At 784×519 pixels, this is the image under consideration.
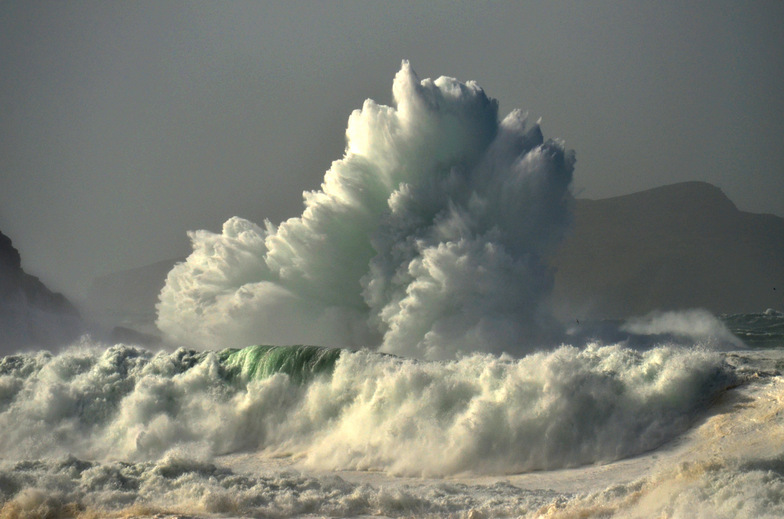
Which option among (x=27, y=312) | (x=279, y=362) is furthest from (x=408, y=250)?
(x=27, y=312)

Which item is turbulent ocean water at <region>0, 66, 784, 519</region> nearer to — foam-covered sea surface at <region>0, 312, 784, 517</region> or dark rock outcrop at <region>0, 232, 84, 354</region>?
foam-covered sea surface at <region>0, 312, 784, 517</region>

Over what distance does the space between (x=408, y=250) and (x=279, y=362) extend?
936cm

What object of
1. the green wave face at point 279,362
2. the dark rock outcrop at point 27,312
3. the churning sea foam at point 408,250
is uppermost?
the dark rock outcrop at point 27,312

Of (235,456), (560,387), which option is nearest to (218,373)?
(235,456)

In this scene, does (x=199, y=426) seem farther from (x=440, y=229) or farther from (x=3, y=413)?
(x=440, y=229)

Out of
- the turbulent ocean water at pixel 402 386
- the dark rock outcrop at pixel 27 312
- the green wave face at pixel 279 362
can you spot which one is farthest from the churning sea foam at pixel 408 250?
the dark rock outcrop at pixel 27 312

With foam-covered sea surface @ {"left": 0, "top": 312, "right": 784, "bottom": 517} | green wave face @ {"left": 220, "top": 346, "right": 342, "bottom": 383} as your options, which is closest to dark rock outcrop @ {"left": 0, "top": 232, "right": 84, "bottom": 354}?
foam-covered sea surface @ {"left": 0, "top": 312, "right": 784, "bottom": 517}

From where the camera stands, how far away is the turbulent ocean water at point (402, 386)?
23.8ft

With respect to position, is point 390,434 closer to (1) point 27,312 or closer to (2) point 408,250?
(2) point 408,250

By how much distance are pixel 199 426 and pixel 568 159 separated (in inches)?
661

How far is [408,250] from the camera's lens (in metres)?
22.3

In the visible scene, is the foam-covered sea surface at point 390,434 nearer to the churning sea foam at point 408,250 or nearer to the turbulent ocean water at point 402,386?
the turbulent ocean water at point 402,386

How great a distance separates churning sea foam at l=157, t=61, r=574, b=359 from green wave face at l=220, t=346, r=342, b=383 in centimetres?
767

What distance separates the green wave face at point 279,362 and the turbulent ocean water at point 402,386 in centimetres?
5
